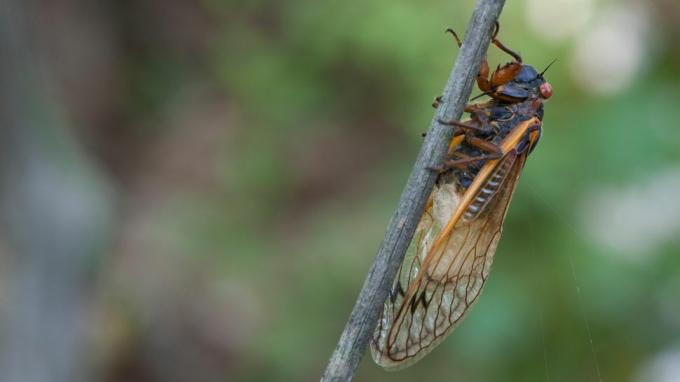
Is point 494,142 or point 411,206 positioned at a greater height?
point 494,142

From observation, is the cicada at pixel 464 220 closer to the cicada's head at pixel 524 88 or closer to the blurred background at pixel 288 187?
the cicada's head at pixel 524 88

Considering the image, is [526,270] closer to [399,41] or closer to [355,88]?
[399,41]

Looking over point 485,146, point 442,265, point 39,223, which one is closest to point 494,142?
point 485,146

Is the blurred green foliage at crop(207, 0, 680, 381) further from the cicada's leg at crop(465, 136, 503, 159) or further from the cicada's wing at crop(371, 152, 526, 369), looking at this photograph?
the cicada's leg at crop(465, 136, 503, 159)

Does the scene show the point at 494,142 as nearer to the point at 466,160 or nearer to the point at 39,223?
the point at 466,160

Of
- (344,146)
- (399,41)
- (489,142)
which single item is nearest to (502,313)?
(489,142)

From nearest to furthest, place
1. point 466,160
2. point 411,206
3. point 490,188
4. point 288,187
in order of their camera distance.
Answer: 1. point 411,206
2. point 466,160
3. point 490,188
4. point 288,187
